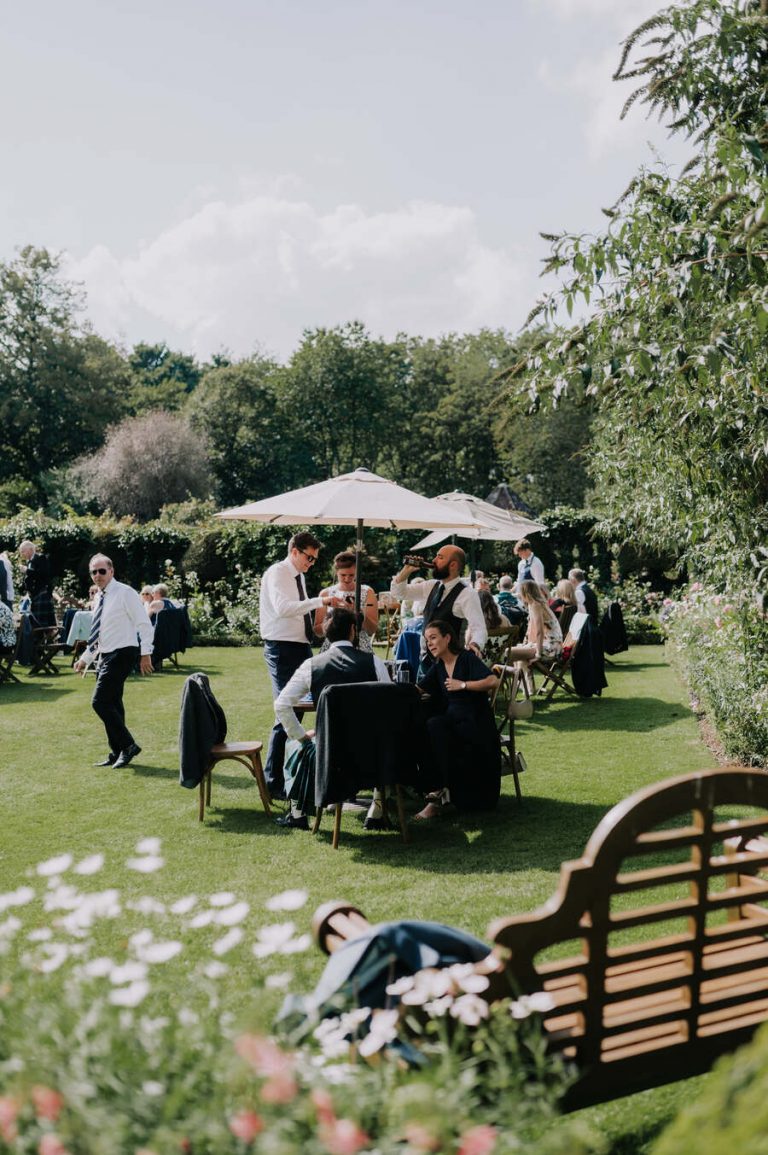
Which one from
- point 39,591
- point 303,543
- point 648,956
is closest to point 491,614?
point 303,543

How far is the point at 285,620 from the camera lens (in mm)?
7371

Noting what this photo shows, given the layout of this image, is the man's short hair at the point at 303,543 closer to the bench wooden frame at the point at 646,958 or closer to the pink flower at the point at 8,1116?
the bench wooden frame at the point at 646,958

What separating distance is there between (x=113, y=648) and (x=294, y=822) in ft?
9.19

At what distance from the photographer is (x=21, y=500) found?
1770 inches

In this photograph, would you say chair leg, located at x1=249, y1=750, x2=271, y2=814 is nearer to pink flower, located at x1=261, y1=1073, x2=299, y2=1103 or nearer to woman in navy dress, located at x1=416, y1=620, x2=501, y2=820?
woman in navy dress, located at x1=416, y1=620, x2=501, y2=820

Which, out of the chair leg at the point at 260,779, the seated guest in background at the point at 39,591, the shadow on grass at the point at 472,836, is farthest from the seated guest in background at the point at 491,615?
the seated guest in background at the point at 39,591

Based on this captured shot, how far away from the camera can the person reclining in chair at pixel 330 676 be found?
6438mm

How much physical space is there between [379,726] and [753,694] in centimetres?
316

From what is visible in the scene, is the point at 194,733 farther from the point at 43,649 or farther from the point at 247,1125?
the point at 43,649

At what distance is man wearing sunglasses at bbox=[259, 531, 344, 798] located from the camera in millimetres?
7340

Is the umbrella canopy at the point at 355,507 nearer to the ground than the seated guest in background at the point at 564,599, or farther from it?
farther from it

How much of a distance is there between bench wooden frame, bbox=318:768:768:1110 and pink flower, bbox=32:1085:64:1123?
3.37ft

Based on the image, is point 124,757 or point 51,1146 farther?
point 124,757

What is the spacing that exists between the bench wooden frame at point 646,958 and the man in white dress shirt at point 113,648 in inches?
255
